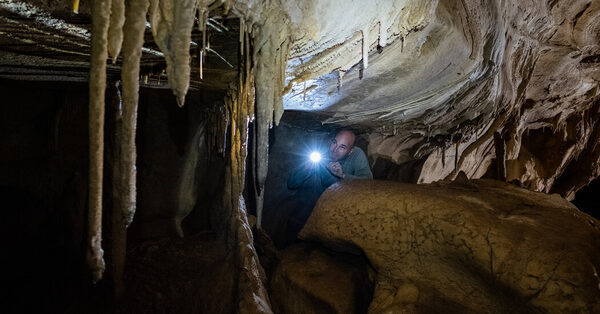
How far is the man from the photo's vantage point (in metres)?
5.47

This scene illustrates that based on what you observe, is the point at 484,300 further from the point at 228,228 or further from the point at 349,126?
the point at 349,126

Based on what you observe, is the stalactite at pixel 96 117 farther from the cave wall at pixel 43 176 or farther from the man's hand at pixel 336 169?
the man's hand at pixel 336 169

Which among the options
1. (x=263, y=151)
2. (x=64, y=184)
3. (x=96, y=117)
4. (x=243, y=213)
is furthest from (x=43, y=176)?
(x=96, y=117)

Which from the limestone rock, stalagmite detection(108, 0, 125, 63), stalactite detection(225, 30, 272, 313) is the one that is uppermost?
stalagmite detection(108, 0, 125, 63)

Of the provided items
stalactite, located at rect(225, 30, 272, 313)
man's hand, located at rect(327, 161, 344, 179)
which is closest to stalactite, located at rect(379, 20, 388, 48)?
stalactite, located at rect(225, 30, 272, 313)

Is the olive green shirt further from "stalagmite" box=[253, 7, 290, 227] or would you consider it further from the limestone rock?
"stalagmite" box=[253, 7, 290, 227]

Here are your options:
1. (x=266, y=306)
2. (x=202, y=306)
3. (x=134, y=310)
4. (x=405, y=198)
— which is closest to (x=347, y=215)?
(x=405, y=198)

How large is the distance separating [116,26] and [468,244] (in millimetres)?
3488

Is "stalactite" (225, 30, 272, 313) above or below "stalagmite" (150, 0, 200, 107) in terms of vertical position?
below

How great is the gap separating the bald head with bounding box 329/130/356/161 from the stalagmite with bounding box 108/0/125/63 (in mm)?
4263

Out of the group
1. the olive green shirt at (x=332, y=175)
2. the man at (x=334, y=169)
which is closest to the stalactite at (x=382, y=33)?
the man at (x=334, y=169)

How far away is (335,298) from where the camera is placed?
3877 millimetres

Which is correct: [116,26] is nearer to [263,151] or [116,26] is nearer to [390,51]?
[263,151]

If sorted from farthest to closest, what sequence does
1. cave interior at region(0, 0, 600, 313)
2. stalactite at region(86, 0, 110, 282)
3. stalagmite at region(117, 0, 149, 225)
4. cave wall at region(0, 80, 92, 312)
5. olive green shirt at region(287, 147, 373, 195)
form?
1. olive green shirt at region(287, 147, 373, 195)
2. cave wall at region(0, 80, 92, 312)
3. cave interior at region(0, 0, 600, 313)
4. stalagmite at region(117, 0, 149, 225)
5. stalactite at region(86, 0, 110, 282)
